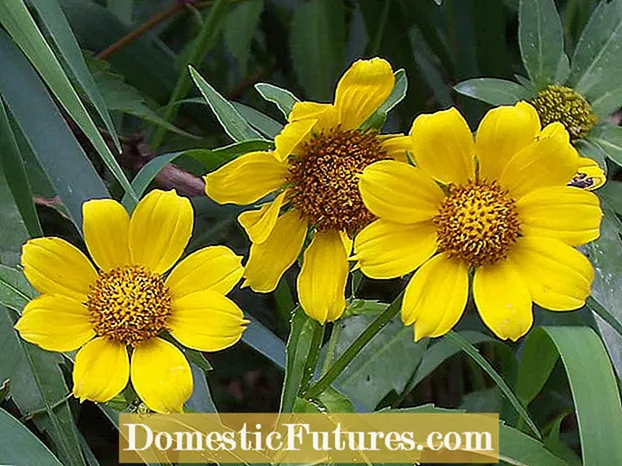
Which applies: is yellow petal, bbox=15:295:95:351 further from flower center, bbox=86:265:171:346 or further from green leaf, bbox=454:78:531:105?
green leaf, bbox=454:78:531:105

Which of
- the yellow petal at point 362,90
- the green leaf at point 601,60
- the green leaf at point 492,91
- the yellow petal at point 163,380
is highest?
the green leaf at point 601,60

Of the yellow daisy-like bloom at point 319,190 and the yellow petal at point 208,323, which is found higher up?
the yellow daisy-like bloom at point 319,190

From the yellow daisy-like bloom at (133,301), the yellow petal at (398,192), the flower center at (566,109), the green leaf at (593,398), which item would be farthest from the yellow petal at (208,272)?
the flower center at (566,109)

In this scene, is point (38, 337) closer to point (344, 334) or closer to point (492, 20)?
point (344, 334)

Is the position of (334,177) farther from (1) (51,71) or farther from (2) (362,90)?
(1) (51,71)

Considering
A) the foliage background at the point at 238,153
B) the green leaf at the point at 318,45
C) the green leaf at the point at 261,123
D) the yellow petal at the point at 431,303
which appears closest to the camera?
the yellow petal at the point at 431,303

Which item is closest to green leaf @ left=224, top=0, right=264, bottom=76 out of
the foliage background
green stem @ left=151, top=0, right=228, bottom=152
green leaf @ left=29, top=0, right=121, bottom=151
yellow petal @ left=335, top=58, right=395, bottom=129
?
the foliage background

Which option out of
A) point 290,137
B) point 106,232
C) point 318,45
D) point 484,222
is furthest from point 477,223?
point 318,45

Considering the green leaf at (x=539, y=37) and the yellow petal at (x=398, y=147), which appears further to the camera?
the green leaf at (x=539, y=37)

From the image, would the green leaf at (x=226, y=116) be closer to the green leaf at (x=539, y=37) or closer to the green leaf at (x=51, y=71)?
the green leaf at (x=51, y=71)
